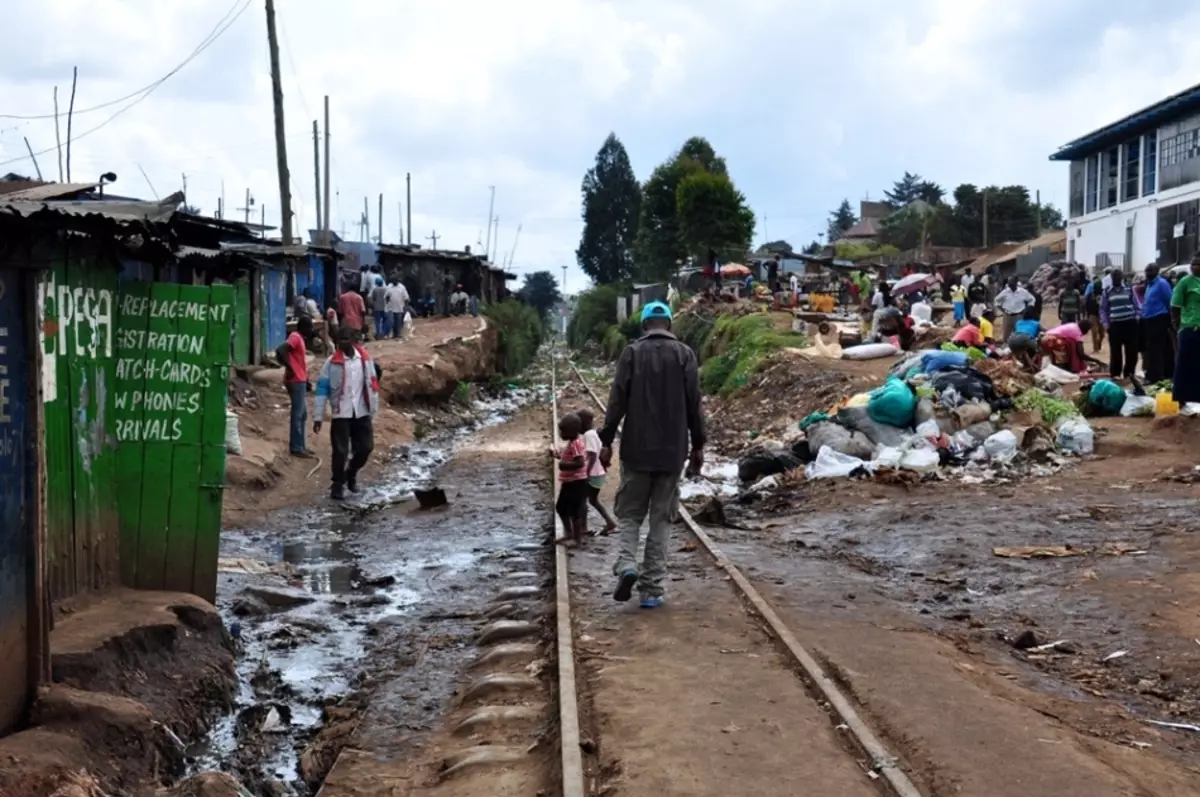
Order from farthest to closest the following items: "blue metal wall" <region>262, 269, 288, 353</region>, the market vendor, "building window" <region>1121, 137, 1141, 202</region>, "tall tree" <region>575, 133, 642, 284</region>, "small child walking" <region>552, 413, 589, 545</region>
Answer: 1. "tall tree" <region>575, 133, 642, 284</region>
2. "building window" <region>1121, 137, 1141, 202</region>
3. "blue metal wall" <region>262, 269, 288, 353</region>
4. the market vendor
5. "small child walking" <region>552, 413, 589, 545</region>

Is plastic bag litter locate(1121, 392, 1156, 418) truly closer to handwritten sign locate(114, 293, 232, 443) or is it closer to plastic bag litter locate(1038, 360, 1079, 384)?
plastic bag litter locate(1038, 360, 1079, 384)

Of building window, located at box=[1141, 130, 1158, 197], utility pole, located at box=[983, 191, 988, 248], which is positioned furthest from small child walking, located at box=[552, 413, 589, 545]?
utility pole, located at box=[983, 191, 988, 248]

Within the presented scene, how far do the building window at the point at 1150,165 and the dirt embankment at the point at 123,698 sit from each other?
35303mm

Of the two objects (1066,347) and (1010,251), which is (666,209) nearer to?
(1010,251)

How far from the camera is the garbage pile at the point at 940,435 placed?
13.6m

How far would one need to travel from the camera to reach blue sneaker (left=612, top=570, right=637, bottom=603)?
7.80 metres

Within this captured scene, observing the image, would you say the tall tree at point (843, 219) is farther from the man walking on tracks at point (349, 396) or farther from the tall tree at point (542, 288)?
the man walking on tracks at point (349, 396)

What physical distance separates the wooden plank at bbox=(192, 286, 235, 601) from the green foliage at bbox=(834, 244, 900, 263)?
58.4m

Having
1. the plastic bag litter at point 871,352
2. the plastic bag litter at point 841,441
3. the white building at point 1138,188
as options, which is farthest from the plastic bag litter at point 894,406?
the white building at point 1138,188

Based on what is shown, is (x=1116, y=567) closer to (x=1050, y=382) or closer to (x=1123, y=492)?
(x=1123, y=492)

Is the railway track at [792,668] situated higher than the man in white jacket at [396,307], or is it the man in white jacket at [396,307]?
the man in white jacket at [396,307]

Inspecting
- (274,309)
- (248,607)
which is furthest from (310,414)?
(248,607)

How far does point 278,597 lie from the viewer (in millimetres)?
9203

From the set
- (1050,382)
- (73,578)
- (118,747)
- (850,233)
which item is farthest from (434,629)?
(850,233)
